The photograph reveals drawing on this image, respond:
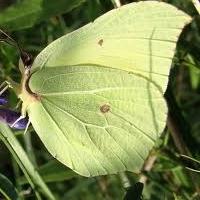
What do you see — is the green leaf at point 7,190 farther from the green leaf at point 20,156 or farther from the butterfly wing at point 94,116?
the butterfly wing at point 94,116

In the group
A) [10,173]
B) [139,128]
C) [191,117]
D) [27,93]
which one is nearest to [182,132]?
[139,128]

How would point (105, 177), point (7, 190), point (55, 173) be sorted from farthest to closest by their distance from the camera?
point (105, 177), point (55, 173), point (7, 190)

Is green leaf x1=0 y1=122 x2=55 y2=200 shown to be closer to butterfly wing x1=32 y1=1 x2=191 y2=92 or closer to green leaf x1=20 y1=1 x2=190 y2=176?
green leaf x1=20 y1=1 x2=190 y2=176

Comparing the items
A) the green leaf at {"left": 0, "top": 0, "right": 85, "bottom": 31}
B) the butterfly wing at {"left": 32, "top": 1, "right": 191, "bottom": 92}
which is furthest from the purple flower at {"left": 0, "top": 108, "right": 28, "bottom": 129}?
the green leaf at {"left": 0, "top": 0, "right": 85, "bottom": 31}

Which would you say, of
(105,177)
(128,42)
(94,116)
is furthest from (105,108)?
(105,177)

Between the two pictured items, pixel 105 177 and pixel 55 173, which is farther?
pixel 105 177

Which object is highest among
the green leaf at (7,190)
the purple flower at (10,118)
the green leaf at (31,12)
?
the green leaf at (31,12)

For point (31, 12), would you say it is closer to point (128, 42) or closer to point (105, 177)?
point (128, 42)

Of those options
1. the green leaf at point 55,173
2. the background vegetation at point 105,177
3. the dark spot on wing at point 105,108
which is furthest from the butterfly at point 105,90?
the green leaf at point 55,173
